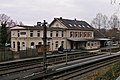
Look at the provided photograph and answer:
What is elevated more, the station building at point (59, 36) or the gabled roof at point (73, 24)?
the gabled roof at point (73, 24)

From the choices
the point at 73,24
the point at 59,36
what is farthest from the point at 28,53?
the point at 73,24

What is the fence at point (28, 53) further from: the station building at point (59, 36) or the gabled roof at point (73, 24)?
the gabled roof at point (73, 24)

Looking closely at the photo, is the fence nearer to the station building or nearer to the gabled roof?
the station building

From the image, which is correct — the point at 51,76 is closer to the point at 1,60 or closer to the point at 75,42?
the point at 1,60

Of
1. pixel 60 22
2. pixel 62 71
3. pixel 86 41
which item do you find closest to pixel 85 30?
pixel 86 41

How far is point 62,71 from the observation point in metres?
21.5

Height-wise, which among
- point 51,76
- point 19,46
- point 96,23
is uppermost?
point 96,23

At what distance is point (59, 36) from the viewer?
52438mm

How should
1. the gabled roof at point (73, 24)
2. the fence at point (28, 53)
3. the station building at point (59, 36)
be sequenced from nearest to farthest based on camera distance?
the fence at point (28, 53) < the station building at point (59, 36) < the gabled roof at point (73, 24)

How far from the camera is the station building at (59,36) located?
4644 cm

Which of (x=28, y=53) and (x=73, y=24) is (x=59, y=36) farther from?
(x=28, y=53)

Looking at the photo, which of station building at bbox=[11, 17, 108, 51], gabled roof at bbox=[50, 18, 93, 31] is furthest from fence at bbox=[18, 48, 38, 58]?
gabled roof at bbox=[50, 18, 93, 31]

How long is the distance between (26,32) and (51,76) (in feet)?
89.9

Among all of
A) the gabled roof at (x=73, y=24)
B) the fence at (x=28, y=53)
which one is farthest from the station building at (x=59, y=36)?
the fence at (x=28, y=53)
